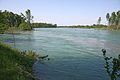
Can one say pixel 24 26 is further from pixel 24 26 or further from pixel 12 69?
pixel 12 69

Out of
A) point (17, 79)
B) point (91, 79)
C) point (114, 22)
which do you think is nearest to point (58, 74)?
point (91, 79)

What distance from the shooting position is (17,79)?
16.4 feet

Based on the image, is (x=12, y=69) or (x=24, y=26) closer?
(x=12, y=69)

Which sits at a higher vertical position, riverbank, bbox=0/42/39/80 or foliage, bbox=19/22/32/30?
foliage, bbox=19/22/32/30

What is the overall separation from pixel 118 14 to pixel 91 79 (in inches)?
4797

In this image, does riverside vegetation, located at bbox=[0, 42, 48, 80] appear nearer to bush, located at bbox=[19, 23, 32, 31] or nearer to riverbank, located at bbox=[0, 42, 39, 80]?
riverbank, located at bbox=[0, 42, 39, 80]

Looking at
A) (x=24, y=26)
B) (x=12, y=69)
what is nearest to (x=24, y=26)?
(x=24, y=26)

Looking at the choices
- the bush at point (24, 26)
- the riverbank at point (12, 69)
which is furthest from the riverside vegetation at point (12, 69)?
the bush at point (24, 26)

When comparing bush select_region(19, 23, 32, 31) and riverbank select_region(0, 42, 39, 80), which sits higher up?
bush select_region(19, 23, 32, 31)

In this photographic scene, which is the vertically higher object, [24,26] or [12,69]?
[24,26]

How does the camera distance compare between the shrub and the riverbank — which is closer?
the riverbank

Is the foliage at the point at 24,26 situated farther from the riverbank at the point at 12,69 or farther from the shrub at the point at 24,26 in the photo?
the riverbank at the point at 12,69

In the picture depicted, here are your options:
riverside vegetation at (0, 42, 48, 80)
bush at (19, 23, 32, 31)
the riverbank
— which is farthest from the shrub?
the riverbank

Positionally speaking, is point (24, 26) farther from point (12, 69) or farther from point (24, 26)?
point (12, 69)
